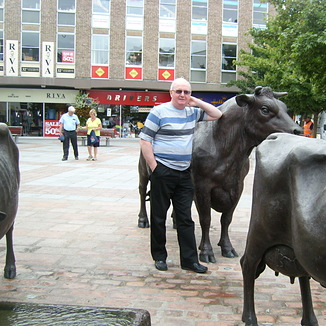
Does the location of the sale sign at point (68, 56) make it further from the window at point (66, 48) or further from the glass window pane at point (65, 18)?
the glass window pane at point (65, 18)

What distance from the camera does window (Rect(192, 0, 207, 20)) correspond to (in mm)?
32375

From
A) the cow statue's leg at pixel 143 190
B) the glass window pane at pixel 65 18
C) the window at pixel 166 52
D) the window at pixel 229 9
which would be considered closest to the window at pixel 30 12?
the glass window pane at pixel 65 18

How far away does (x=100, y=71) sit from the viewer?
31.7 m

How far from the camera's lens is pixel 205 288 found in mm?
3840

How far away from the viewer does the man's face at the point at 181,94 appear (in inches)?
165

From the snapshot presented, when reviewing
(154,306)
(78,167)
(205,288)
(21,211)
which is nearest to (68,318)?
(154,306)

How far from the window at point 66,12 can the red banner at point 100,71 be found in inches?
150

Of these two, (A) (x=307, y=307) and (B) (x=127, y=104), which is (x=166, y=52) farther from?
(A) (x=307, y=307)

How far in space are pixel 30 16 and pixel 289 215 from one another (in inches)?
1296

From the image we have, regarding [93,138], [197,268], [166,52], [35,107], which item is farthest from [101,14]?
[197,268]

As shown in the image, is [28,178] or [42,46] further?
[42,46]

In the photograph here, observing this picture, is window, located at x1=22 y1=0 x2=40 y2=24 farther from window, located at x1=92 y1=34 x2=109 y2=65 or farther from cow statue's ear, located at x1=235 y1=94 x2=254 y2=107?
cow statue's ear, located at x1=235 y1=94 x2=254 y2=107

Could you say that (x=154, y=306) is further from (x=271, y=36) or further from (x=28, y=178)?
(x=271, y=36)

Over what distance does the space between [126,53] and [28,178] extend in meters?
23.0
